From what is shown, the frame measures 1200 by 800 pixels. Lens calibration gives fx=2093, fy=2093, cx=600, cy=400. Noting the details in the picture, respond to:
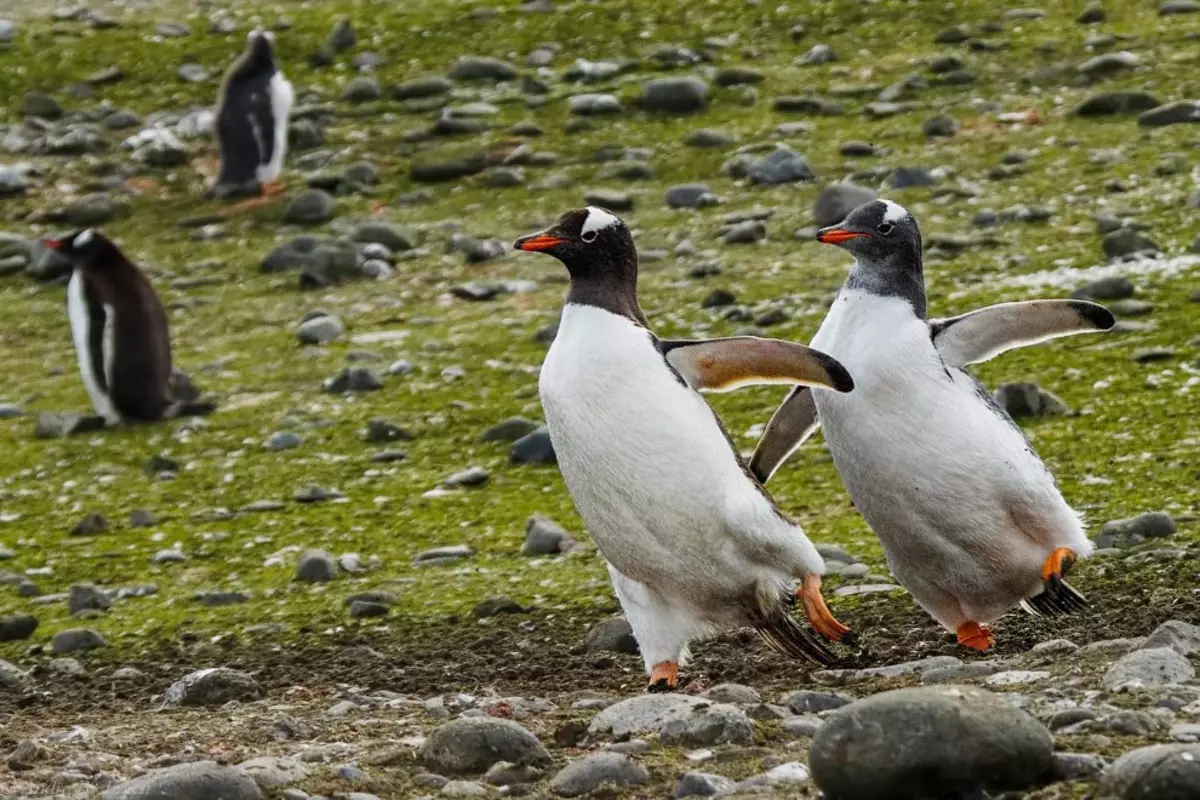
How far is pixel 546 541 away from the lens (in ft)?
22.4

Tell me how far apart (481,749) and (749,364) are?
150 centimetres

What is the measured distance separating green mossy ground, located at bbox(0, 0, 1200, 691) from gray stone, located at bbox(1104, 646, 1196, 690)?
34.7 inches

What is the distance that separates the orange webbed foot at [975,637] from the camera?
526 cm

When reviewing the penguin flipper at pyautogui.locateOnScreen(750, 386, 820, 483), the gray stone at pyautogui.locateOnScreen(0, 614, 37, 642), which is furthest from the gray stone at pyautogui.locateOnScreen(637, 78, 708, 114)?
the penguin flipper at pyautogui.locateOnScreen(750, 386, 820, 483)

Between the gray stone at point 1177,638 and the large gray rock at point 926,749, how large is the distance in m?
1.18

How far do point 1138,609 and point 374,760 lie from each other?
2166 mm

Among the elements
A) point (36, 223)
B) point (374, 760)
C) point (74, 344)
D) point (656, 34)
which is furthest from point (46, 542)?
point (656, 34)

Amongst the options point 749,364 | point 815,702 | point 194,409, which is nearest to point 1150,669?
point 815,702

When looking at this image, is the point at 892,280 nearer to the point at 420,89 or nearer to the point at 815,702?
the point at 815,702

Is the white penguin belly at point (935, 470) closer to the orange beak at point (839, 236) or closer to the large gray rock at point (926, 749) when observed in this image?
the orange beak at point (839, 236)

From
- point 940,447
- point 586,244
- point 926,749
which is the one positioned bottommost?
point 940,447

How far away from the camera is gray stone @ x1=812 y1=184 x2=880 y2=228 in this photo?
10.4m

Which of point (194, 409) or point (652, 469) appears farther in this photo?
point (194, 409)

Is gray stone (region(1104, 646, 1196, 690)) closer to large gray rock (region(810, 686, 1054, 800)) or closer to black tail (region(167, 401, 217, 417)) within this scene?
large gray rock (region(810, 686, 1054, 800))
